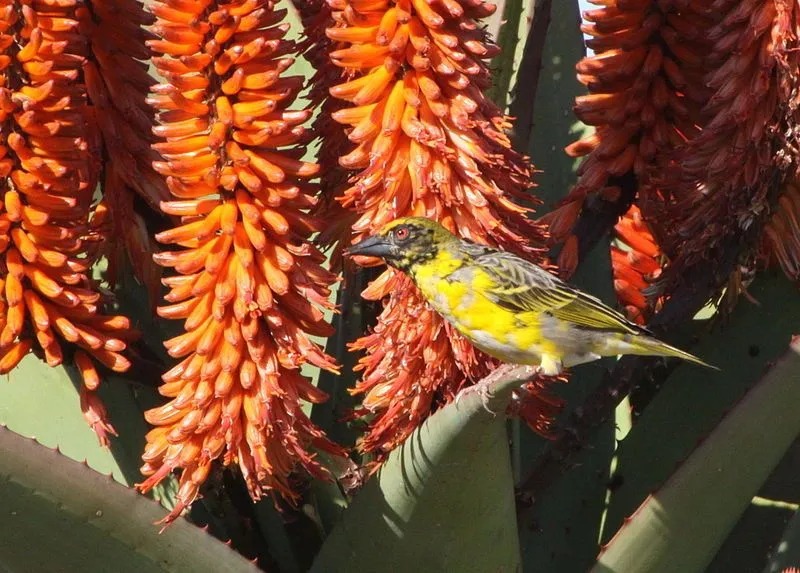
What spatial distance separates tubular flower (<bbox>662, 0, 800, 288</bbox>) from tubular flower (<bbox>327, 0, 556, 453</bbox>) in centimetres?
37

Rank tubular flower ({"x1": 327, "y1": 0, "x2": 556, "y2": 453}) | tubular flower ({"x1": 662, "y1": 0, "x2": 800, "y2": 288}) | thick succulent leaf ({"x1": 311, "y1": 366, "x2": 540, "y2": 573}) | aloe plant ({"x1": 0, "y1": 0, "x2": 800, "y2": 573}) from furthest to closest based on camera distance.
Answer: tubular flower ({"x1": 662, "y1": 0, "x2": 800, "y2": 288}), tubular flower ({"x1": 327, "y1": 0, "x2": 556, "y2": 453}), aloe plant ({"x1": 0, "y1": 0, "x2": 800, "y2": 573}), thick succulent leaf ({"x1": 311, "y1": 366, "x2": 540, "y2": 573})

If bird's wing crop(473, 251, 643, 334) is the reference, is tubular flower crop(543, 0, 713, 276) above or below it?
above

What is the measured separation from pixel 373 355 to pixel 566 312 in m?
0.70

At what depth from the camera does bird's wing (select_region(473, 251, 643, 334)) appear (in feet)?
A: 9.57

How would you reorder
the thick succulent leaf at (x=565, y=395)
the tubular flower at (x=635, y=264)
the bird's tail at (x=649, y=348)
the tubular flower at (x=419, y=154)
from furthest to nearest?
the tubular flower at (x=635, y=264) < the thick succulent leaf at (x=565, y=395) < the bird's tail at (x=649, y=348) < the tubular flower at (x=419, y=154)

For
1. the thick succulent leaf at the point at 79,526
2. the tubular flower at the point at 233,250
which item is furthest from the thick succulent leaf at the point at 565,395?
the thick succulent leaf at the point at 79,526

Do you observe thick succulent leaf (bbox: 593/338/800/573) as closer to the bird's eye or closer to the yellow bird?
the yellow bird

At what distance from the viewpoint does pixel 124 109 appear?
2.65m

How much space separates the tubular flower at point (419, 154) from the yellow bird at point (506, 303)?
0.05 m

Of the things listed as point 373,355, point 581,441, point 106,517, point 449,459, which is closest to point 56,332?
point 106,517

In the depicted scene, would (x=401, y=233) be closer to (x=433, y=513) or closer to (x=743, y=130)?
(x=433, y=513)

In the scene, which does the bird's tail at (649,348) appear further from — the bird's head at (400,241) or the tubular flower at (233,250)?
the tubular flower at (233,250)

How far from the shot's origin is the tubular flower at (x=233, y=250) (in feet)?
7.71

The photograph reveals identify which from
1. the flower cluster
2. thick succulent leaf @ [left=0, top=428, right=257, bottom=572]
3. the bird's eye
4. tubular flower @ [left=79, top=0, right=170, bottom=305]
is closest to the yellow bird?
the bird's eye
